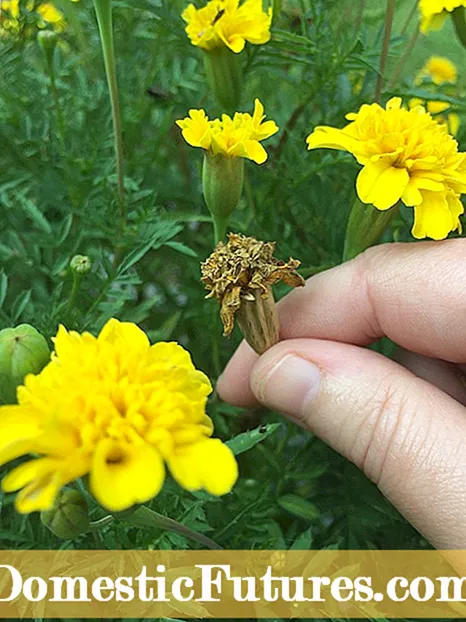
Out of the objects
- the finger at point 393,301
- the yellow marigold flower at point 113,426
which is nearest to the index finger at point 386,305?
the finger at point 393,301

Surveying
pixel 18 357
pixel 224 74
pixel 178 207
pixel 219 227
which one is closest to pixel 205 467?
pixel 18 357

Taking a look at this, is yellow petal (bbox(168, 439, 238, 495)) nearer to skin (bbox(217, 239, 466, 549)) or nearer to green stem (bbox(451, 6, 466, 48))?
skin (bbox(217, 239, 466, 549))

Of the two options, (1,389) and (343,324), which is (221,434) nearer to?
(343,324)

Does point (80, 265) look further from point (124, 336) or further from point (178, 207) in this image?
point (178, 207)

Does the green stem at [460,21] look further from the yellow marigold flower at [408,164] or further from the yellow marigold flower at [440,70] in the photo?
the yellow marigold flower at [440,70]

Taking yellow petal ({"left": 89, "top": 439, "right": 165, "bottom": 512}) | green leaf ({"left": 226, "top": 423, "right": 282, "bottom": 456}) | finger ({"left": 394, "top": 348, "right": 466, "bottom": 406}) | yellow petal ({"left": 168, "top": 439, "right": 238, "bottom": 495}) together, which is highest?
yellow petal ({"left": 89, "top": 439, "right": 165, "bottom": 512})

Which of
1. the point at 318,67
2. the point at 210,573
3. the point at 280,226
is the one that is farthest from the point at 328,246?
the point at 210,573

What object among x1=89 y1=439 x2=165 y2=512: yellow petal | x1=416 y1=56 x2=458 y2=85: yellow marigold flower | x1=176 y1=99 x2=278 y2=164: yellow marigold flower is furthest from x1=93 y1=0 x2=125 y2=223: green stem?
x1=416 y1=56 x2=458 y2=85: yellow marigold flower
